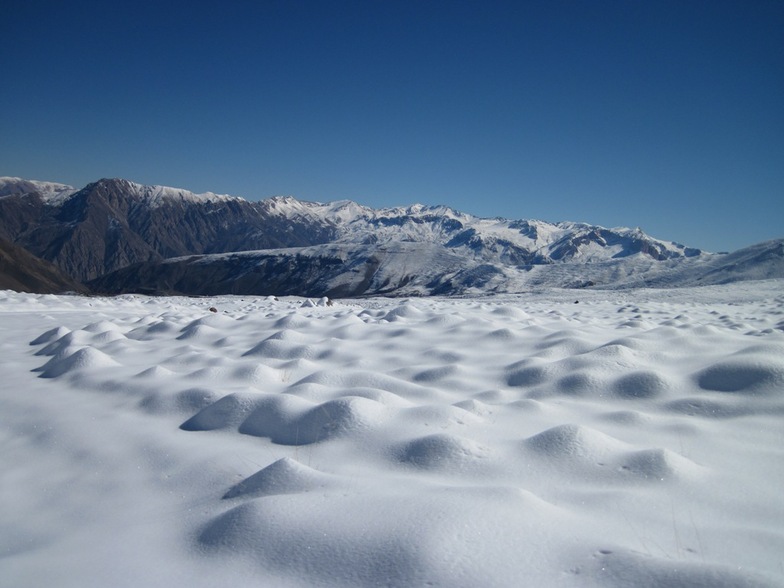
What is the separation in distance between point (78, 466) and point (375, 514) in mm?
2915

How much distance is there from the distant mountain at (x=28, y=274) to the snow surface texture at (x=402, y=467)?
98.6m

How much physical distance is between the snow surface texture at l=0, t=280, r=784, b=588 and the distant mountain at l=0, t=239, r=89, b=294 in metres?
98.6

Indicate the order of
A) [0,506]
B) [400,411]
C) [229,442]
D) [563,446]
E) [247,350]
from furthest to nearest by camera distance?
[247,350] → [400,411] → [229,442] → [563,446] → [0,506]

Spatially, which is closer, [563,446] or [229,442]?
[563,446]

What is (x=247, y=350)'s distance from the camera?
766cm

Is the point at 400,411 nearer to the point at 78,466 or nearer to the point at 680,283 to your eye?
the point at 78,466

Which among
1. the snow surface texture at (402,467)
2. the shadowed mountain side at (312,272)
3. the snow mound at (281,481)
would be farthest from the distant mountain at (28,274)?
the snow mound at (281,481)

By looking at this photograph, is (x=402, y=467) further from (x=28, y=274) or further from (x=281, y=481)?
(x=28, y=274)

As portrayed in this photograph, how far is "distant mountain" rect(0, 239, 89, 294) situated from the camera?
3462 inches

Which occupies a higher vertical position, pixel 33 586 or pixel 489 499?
pixel 489 499

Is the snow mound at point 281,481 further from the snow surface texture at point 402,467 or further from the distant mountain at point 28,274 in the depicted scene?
the distant mountain at point 28,274

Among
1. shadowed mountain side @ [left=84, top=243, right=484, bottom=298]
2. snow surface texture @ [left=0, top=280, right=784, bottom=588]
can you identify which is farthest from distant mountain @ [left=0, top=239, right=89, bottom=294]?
snow surface texture @ [left=0, top=280, right=784, bottom=588]

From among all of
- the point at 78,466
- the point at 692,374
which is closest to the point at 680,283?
the point at 692,374

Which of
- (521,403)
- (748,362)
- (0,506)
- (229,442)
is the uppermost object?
(748,362)
